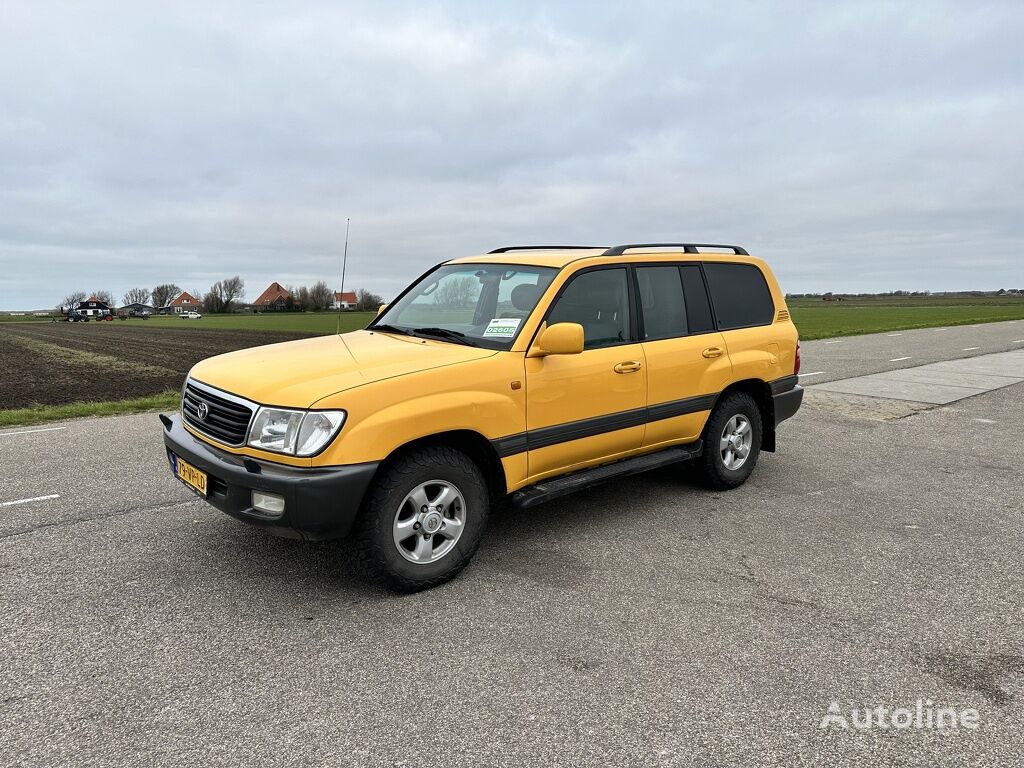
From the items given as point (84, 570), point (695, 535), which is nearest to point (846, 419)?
point (695, 535)

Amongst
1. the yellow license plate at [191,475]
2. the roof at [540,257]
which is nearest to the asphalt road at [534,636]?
the yellow license plate at [191,475]

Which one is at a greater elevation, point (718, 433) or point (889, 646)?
point (718, 433)

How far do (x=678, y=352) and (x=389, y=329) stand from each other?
1998 millimetres

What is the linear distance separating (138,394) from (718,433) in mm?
10453

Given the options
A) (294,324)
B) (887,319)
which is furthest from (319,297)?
(887,319)

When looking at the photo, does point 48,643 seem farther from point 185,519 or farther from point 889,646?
point 889,646

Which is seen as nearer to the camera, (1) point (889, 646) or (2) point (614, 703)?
(2) point (614, 703)

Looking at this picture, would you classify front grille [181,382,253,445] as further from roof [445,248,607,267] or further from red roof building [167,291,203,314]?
red roof building [167,291,203,314]

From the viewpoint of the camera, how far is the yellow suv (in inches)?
126

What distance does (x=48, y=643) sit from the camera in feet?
9.79

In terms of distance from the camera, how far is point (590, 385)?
412 centimetres

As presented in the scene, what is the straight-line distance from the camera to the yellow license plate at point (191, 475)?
3521mm

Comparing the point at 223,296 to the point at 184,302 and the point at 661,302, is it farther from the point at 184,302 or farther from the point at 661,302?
the point at 661,302

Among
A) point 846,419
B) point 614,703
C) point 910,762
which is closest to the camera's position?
point 910,762
